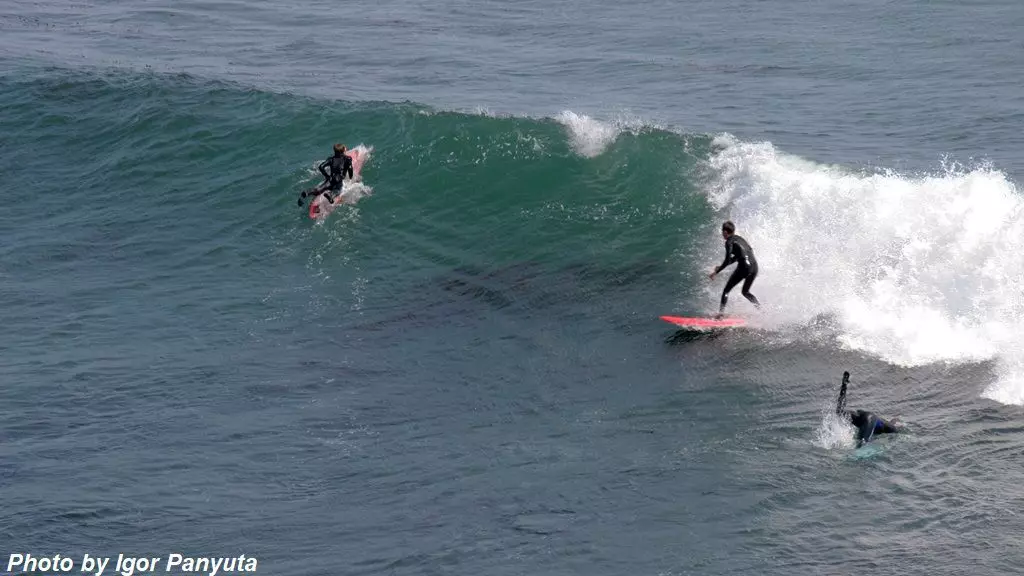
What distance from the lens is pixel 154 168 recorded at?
1035 inches

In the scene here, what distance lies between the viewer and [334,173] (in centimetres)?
2312

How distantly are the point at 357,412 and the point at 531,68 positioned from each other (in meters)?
18.4

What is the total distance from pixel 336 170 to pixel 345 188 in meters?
0.79

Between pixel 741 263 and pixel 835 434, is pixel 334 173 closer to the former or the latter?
pixel 741 263

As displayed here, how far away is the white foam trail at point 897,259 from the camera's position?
1722cm

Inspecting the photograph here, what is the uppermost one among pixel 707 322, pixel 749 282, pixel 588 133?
pixel 588 133

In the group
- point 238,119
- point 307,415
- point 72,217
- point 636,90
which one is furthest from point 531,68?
point 307,415

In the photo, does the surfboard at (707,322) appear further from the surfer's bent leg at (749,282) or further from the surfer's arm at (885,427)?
the surfer's arm at (885,427)

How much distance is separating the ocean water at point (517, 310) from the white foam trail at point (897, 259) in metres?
0.06

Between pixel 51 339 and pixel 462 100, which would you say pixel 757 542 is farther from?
pixel 462 100

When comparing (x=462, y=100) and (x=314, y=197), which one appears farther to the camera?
(x=462, y=100)

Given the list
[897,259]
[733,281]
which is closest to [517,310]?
[733,281]

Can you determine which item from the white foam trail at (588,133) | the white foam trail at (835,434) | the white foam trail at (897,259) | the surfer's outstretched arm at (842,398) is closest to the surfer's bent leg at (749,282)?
the white foam trail at (897,259)

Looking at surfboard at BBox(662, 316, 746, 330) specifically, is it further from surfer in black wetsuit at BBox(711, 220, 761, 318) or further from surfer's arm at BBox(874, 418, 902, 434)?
surfer's arm at BBox(874, 418, 902, 434)
